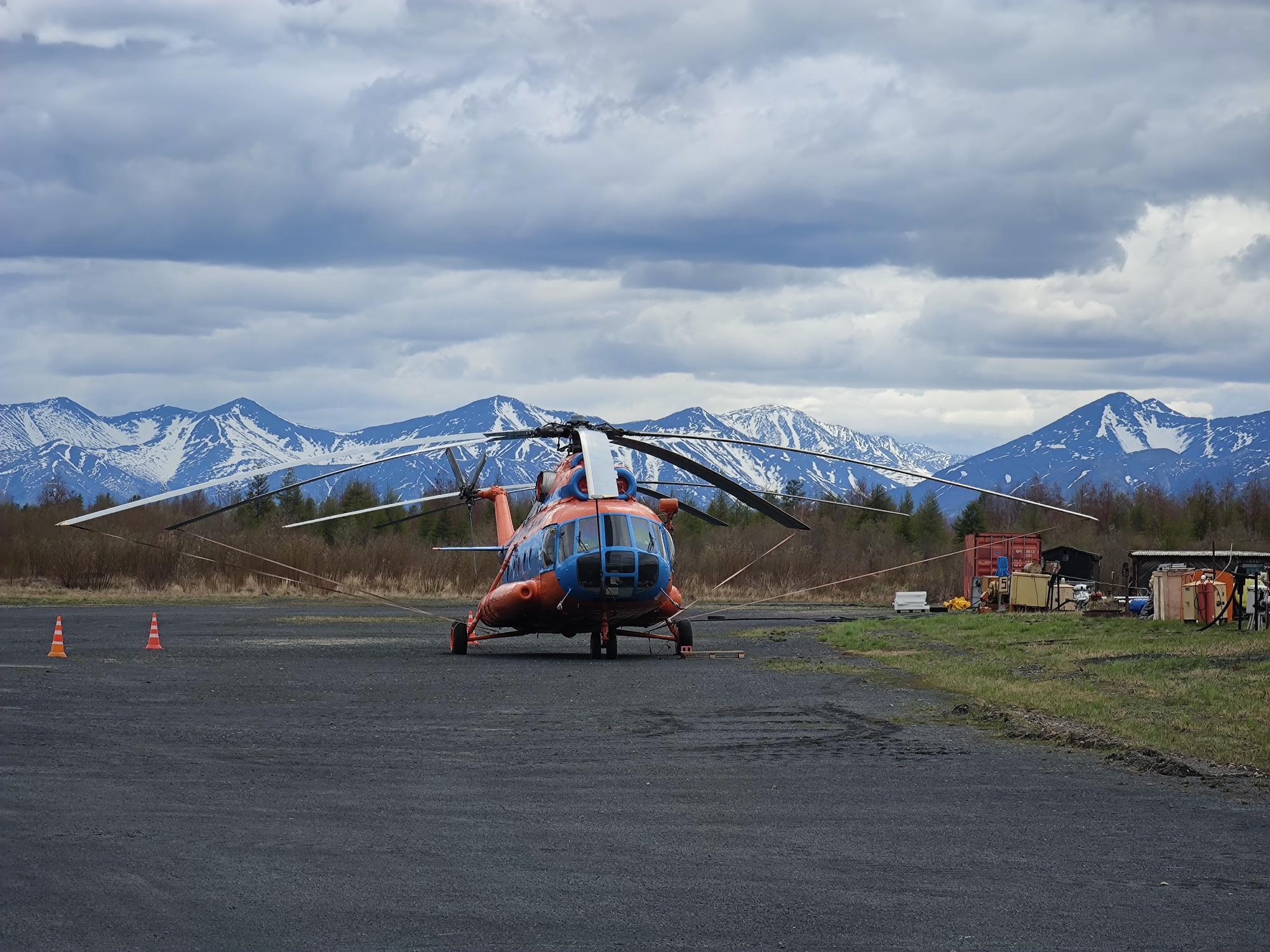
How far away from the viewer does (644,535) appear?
27312 mm

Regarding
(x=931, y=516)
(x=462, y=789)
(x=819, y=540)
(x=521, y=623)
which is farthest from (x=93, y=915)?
(x=931, y=516)

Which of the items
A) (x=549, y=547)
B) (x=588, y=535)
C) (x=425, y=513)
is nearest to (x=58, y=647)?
(x=425, y=513)

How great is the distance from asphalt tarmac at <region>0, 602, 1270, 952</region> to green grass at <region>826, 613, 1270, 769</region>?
4.46 ft

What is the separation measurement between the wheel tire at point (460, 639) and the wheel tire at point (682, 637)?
425 cm

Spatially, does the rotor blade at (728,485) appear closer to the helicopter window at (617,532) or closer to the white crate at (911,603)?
the helicopter window at (617,532)

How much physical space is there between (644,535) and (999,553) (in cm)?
4155

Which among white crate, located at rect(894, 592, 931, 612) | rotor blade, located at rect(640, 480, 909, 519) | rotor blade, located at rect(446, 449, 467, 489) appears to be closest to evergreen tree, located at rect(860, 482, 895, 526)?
white crate, located at rect(894, 592, 931, 612)

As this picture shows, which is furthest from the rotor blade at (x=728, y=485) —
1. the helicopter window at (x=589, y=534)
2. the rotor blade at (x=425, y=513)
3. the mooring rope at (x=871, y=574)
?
the rotor blade at (x=425, y=513)

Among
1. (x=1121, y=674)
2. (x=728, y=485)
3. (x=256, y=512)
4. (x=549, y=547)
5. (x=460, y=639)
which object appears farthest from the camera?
(x=256, y=512)

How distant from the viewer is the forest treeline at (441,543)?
251ft

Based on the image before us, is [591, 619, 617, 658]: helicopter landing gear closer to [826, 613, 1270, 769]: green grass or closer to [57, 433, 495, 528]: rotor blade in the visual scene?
[57, 433, 495, 528]: rotor blade

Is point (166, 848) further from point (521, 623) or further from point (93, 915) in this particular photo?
point (521, 623)

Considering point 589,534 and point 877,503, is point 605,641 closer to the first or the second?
point 589,534

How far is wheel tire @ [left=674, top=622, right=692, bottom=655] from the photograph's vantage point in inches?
1173
